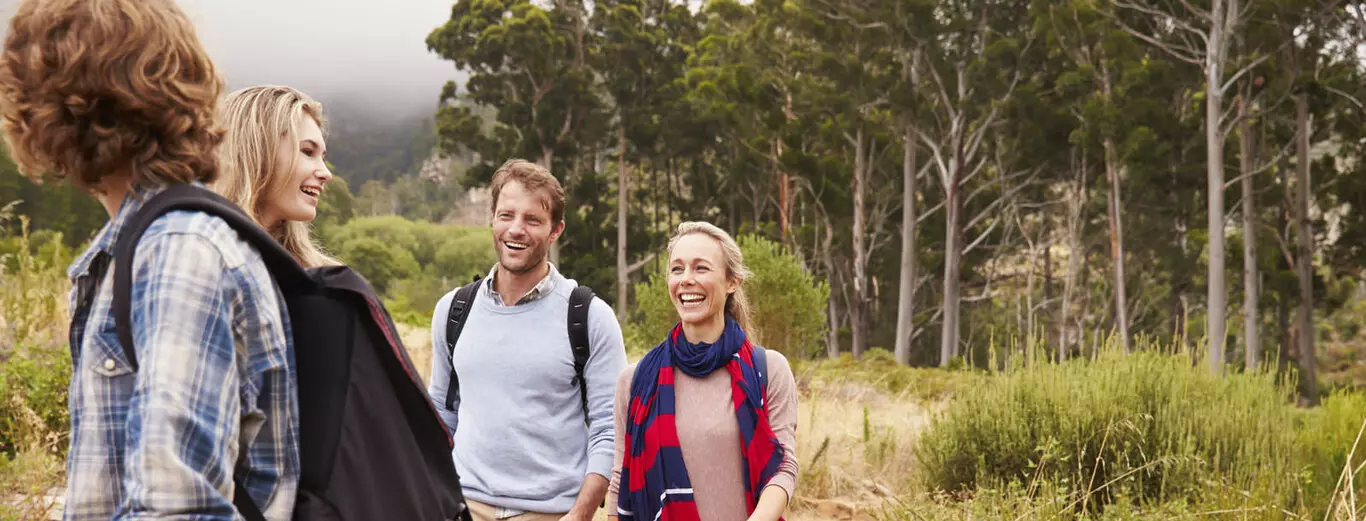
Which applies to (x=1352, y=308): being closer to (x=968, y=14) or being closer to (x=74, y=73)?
(x=968, y=14)

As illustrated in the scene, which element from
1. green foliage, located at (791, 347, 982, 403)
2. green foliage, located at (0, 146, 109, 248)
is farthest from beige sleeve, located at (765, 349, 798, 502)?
green foliage, located at (0, 146, 109, 248)

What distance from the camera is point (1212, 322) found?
19688 mm

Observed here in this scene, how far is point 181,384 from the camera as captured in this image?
1.06m

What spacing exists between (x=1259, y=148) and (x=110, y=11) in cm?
2624

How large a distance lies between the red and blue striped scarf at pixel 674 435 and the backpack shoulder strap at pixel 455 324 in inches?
18.6

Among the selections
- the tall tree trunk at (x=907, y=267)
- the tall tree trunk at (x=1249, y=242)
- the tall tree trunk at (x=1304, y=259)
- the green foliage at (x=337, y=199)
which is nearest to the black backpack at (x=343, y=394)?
the green foliage at (x=337, y=199)

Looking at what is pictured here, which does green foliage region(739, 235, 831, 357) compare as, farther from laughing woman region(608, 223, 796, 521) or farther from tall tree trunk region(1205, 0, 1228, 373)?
laughing woman region(608, 223, 796, 521)

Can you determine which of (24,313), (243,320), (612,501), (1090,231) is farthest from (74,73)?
(1090,231)

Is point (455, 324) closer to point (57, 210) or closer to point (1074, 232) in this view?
point (1074, 232)

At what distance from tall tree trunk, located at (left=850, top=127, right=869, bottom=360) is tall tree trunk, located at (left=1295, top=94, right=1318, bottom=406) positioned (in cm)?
934

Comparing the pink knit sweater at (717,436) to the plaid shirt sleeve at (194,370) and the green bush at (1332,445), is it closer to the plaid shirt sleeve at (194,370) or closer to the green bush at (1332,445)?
the plaid shirt sleeve at (194,370)

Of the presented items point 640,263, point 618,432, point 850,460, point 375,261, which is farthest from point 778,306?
point 375,261

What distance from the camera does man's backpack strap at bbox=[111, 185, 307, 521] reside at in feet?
3.53

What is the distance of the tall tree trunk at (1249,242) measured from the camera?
66.7ft
